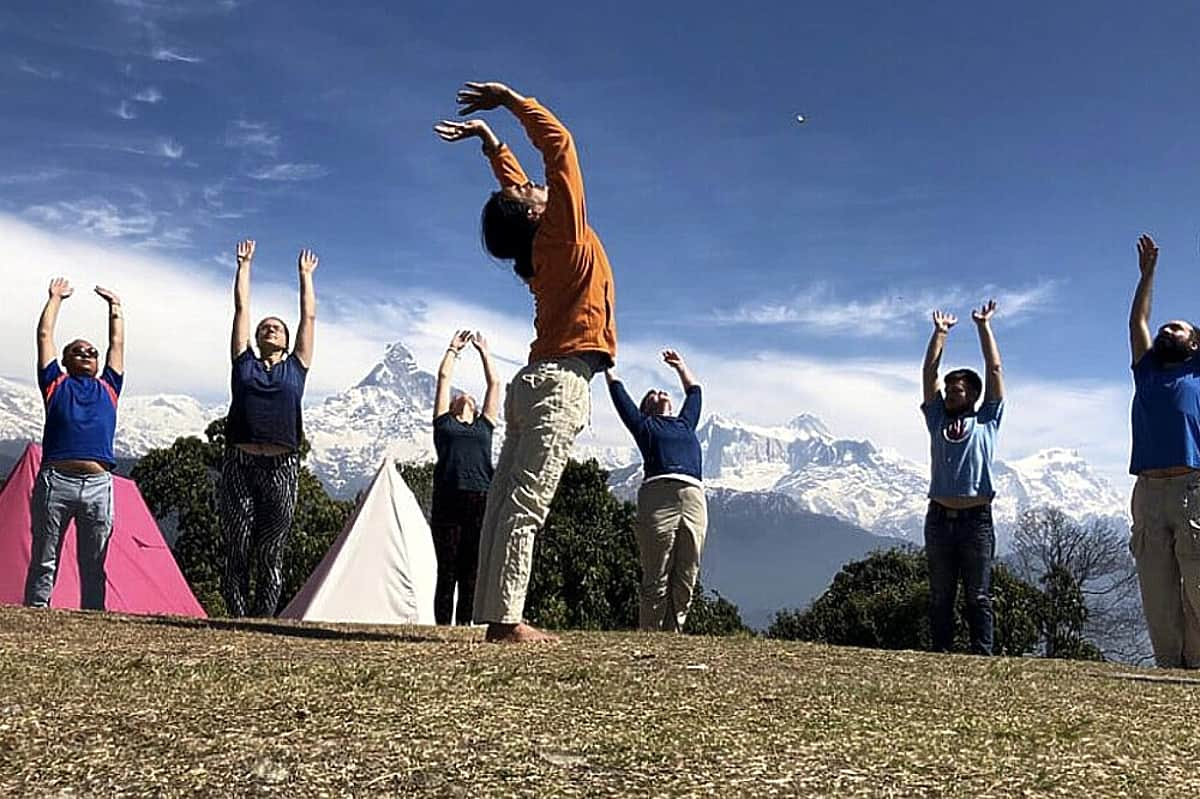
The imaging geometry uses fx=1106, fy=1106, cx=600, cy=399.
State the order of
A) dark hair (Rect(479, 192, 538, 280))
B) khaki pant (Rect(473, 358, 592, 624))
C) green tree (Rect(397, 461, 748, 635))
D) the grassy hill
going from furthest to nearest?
green tree (Rect(397, 461, 748, 635)) → dark hair (Rect(479, 192, 538, 280)) → khaki pant (Rect(473, 358, 592, 624)) → the grassy hill

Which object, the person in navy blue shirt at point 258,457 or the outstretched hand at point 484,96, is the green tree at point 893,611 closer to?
the person in navy blue shirt at point 258,457

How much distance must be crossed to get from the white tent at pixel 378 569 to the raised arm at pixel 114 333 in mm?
5309

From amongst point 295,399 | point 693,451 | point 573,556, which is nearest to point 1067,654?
point 573,556

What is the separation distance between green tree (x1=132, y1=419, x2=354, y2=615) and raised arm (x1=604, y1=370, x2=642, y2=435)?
19.3m

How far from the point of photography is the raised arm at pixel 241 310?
24.5 ft

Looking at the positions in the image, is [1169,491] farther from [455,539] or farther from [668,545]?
[455,539]

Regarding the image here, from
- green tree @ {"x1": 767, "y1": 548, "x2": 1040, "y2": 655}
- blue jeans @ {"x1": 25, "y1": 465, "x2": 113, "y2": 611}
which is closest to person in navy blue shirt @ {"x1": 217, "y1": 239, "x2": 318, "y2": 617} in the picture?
blue jeans @ {"x1": 25, "y1": 465, "x2": 113, "y2": 611}

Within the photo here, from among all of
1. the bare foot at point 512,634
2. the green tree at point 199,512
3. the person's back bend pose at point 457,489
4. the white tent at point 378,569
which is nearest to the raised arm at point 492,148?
the bare foot at point 512,634

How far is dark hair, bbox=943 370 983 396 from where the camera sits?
8469 millimetres

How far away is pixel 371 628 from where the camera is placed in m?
6.27

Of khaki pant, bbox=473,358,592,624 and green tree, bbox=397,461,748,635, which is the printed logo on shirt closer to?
khaki pant, bbox=473,358,592,624

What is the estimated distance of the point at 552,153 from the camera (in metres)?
5.27

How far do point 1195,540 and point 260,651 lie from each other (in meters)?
5.94

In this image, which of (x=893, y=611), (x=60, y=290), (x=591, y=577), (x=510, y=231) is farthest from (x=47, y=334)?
(x=893, y=611)
